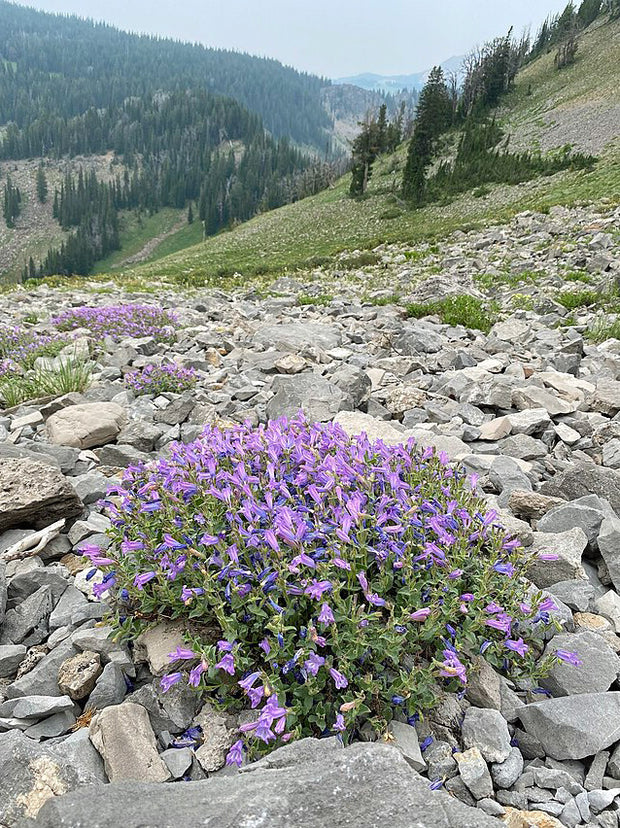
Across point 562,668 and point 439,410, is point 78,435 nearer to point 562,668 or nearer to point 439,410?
point 439,410

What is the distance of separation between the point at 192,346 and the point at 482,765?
8246mm

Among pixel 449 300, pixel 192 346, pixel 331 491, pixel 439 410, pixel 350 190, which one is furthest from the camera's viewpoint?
pixel 350 190

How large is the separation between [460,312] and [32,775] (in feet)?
35.7

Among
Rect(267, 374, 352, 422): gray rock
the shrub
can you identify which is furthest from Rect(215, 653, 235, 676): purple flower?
the shrub

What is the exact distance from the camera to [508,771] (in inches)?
86.0

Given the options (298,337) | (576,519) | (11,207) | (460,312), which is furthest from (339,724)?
(11,207)

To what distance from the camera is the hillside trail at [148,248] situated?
580 feet

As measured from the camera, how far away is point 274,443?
3.37 m

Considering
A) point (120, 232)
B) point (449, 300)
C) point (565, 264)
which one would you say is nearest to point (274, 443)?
point (449, 300)

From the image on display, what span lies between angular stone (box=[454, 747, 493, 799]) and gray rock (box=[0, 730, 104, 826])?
1.43m

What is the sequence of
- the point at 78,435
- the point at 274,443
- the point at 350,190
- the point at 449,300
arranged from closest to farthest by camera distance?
the point at 274,443 < the point at 78,435 < the point at 449,300 < the point at 350,190

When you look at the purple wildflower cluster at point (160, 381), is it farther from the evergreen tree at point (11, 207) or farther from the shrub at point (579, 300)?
the evergreen tree at point (11, 207)

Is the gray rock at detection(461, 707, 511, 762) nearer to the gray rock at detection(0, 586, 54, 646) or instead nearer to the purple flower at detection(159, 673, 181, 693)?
the purple flower at detection(159, 673, 181, 693)

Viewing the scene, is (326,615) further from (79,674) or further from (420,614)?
(79,674)
